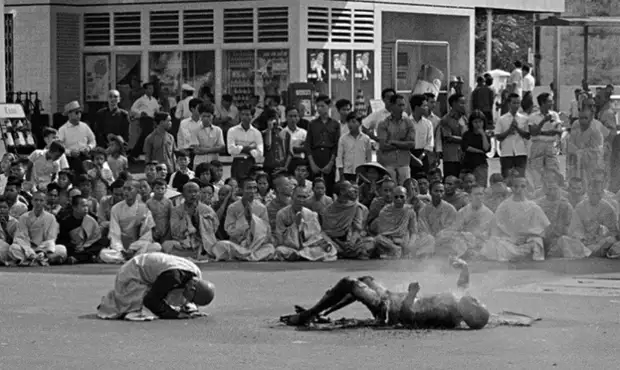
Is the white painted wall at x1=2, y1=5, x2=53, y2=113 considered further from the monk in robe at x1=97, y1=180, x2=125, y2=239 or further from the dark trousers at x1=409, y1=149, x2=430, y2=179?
the monk in robe at x1=97, y1=180, x2=125, y2=239

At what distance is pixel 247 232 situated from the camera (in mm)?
20188

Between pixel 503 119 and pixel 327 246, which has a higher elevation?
pixel 503 119

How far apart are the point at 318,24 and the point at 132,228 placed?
14.1 metres

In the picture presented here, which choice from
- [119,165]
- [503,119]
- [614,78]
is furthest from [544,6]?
[119,165]

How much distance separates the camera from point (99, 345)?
12203mm

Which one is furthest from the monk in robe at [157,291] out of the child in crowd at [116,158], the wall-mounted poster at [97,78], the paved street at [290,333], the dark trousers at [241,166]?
the wall-mounted poster at [97,78]

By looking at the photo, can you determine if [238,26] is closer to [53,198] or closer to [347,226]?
[53,198]

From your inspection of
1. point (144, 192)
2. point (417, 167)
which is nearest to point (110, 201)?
point (144, 192)

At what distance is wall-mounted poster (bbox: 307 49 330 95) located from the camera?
33.2 metres

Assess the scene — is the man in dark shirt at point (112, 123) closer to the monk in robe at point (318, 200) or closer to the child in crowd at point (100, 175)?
the child in crowd at point (100, 175)

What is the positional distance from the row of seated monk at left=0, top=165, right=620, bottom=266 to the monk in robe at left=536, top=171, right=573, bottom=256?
1cm

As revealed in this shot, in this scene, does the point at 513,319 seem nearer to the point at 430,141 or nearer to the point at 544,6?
the point at 430,141

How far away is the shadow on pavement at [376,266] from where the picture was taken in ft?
60.4

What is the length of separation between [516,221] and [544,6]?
23.6 m
